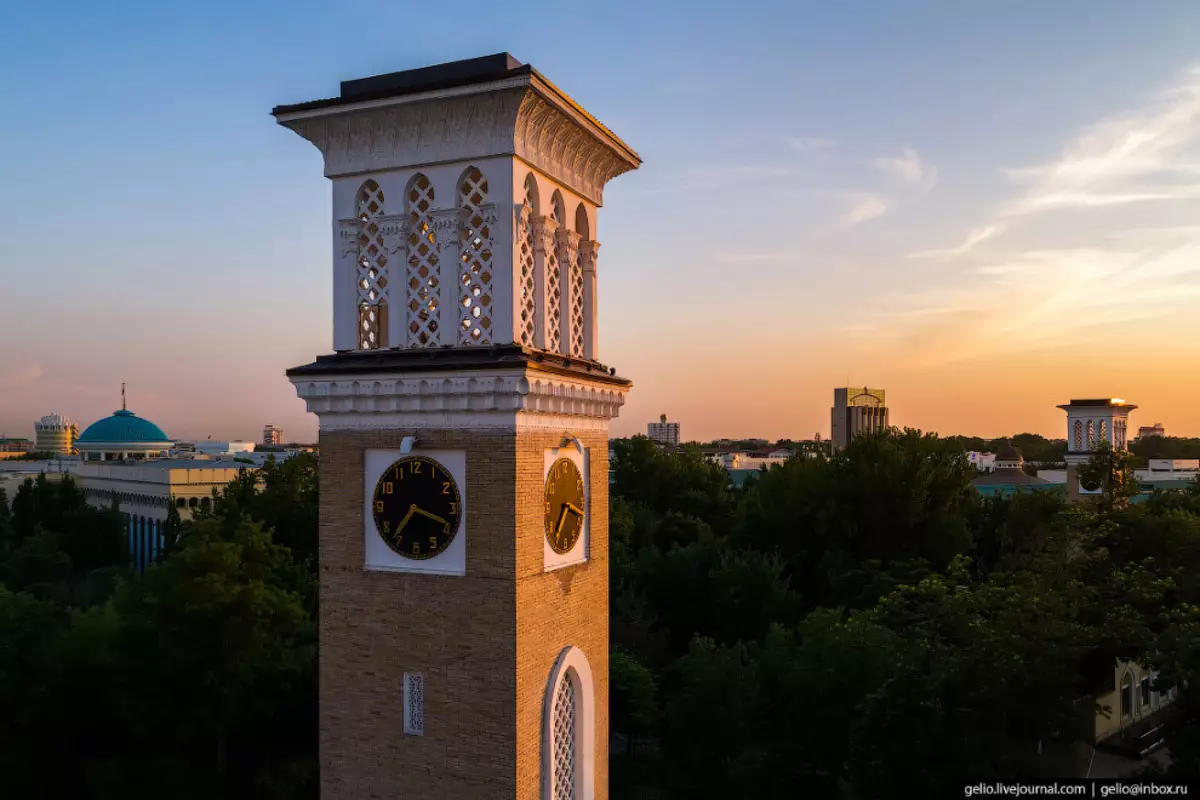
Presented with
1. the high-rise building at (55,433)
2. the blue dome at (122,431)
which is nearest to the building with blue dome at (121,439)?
the blue dome at (122,431)

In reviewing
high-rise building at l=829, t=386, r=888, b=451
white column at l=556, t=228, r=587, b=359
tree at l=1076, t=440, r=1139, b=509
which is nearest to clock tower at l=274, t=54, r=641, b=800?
white column at l=556, t=228, r=587, b=359

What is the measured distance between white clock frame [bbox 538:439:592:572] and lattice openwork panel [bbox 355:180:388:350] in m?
2.52

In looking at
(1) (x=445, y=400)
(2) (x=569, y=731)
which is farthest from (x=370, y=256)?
(2) (x=569, y=731)

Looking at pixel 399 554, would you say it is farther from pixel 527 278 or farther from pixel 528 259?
pixel 528 259

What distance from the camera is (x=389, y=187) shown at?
10.2 m

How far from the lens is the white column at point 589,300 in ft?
37.9

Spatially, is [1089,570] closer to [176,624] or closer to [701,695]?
[701,695]

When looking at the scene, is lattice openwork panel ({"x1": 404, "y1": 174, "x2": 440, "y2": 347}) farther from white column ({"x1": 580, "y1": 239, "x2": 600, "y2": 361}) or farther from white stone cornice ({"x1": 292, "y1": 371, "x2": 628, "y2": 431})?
white column ({"x1": 580, "y1": 239, "x2": 600, "y2": 361})

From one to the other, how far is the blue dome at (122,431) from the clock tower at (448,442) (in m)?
87.7

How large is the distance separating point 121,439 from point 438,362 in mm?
89903

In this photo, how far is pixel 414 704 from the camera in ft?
31.5

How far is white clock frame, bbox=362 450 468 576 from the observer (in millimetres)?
9500

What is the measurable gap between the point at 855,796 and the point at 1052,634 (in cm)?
489

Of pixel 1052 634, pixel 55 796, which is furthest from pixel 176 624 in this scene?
pixel 1052 634
